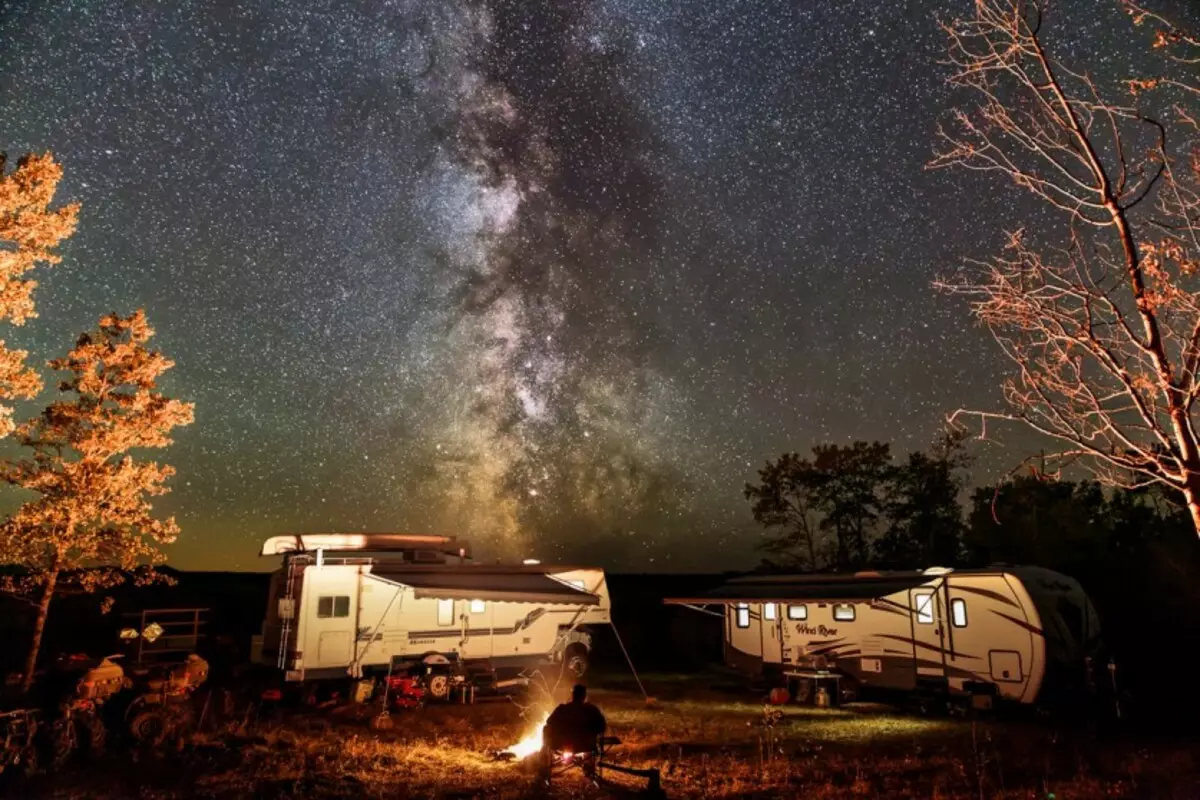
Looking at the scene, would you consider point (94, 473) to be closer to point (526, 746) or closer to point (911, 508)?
point (526, 746)

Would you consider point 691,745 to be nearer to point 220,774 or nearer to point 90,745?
point 220,774

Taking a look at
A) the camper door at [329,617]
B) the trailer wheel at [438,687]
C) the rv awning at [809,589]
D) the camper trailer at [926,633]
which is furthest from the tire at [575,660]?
the camper door at [329,617]

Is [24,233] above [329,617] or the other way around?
above

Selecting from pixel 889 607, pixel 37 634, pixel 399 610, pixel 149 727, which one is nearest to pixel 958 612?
pixel 889 607

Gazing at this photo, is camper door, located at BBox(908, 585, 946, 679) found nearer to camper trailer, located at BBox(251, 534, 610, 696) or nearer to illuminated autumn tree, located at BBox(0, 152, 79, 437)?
camper trailer, located at BBox(251, 534, 610, 696)

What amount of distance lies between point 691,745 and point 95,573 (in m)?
11.0

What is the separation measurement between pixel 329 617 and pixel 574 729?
9.42 meters

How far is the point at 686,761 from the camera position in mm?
11039

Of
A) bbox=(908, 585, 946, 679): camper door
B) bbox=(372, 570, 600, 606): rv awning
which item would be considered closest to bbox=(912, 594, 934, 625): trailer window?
bbox=(908, 585, 946, 679): camper door

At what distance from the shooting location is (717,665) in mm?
25984

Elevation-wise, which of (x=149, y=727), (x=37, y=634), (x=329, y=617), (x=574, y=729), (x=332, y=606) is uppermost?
(x=332, y=606)

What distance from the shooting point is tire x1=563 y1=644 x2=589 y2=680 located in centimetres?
2030

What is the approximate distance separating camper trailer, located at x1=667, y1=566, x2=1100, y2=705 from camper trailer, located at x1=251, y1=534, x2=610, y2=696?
3959 mm

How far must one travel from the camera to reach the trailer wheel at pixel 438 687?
667 inches
